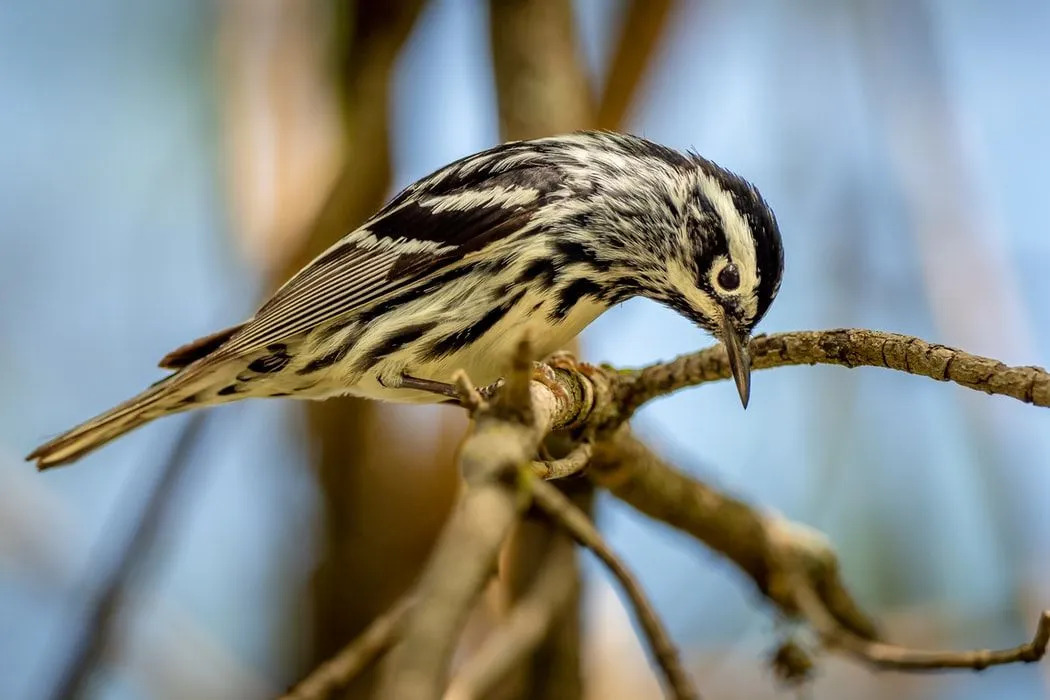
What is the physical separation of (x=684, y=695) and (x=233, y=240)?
410 cm

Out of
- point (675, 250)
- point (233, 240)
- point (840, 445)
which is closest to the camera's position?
point (675, 250)

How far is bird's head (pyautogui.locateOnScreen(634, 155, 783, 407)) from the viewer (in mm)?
3250

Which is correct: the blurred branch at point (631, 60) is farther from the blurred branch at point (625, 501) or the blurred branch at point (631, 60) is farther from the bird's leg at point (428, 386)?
the bird's leg at point (428, 386)

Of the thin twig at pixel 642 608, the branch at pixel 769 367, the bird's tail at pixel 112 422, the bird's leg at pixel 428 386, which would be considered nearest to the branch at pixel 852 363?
the branch at pixel 769 367

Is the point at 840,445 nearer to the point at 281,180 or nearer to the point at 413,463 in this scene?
the point at 413,463

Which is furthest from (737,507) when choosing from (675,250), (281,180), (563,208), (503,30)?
(281,180)

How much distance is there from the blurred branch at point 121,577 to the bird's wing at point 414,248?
2.67 ft

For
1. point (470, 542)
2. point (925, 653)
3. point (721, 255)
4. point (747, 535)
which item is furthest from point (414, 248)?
point (470, 542)

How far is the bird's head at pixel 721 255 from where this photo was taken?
3250mm

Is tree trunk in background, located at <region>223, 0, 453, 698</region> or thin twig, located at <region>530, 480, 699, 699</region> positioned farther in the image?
tree trunk in background, located at <region>223, 0, 453, 698</region>

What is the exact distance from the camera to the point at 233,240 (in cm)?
569

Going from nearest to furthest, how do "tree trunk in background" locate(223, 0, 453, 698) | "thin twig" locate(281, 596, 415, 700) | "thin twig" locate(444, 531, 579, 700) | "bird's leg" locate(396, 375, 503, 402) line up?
1. "thin twig" locate(281, 596, 415, 700)
2. "thin twig" locate(444, 531, 579, 700)
3. "bird's leg" locate(396, 375, 503, 402)
4. "tree trunk in background" locate(223, 0, 453, 698)

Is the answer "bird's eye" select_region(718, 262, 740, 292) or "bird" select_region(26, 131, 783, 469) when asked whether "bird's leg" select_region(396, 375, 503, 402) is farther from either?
"bird's eye" select_region(718, 262, 740, 292)

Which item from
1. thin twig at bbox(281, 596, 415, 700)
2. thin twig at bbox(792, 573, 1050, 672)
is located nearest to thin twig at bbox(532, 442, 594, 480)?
thin twig at bbox(281, 596, 415, 700)
